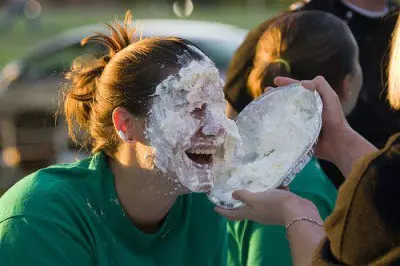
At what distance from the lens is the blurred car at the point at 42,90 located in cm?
755

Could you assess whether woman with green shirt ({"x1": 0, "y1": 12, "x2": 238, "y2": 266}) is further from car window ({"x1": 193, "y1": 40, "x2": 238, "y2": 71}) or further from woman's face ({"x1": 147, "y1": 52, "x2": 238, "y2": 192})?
car window ({"x1": 193, "y1": 40, "x2": 238, "y2": 71})

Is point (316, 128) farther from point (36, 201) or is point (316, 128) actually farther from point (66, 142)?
point (66, 142)

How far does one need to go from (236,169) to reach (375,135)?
1290mm

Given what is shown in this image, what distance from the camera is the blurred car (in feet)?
24.8

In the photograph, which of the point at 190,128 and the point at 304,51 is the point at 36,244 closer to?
the point at 190,128

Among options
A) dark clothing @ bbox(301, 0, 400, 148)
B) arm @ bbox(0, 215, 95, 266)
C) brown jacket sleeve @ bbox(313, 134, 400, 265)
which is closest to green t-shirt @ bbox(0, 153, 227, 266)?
arm @ bbox(0, 215, 95, 266)

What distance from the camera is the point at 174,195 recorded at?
2547 millimetres

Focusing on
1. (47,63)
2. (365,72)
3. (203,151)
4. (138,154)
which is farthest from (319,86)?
(47,63)

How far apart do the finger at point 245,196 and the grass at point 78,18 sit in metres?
14.4

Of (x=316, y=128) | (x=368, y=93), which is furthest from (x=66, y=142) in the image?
(x=316, y=128)

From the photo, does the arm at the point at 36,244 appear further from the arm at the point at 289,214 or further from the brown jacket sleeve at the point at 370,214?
the brown jacket sleeve at the point at 370,214

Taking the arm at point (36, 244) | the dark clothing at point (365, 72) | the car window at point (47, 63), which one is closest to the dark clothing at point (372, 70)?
the dark clothing at point (365, 72)

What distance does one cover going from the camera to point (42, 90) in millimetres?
8039

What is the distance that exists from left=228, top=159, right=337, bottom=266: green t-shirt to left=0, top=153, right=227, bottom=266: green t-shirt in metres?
0.07
